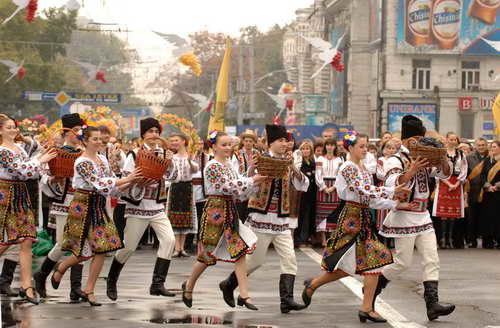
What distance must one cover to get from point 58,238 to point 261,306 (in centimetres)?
219

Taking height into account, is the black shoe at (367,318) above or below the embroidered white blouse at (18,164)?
below

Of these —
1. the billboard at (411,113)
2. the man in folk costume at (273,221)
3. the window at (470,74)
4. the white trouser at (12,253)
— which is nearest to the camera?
the man in folk costume at (273,221)

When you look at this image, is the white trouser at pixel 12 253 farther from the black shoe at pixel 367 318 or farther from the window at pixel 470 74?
the window at pixel 470 74

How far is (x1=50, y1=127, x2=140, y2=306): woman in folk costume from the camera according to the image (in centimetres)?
1305

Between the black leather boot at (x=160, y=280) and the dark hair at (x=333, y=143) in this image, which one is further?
the dark hair at (x=333, y=143)

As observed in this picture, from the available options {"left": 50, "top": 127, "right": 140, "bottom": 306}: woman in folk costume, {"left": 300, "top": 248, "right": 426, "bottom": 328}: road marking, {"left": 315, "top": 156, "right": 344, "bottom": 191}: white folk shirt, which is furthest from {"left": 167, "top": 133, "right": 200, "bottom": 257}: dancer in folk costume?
{"left": 50, "top": 127, "right": 140, "bottom": 306}: woman in folk costume

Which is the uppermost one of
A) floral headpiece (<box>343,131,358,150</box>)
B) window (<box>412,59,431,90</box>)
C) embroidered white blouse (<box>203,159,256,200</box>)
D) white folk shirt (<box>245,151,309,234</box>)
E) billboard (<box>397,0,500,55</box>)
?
billboard (<box>397,0,500,55</box>)

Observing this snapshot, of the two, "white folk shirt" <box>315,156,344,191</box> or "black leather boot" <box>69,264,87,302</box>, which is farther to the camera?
"white folk shirt" <box>315,156,344,191</box>

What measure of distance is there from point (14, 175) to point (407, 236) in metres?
3.76

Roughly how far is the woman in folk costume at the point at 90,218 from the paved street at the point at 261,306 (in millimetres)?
495

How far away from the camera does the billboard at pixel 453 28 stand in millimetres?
71062

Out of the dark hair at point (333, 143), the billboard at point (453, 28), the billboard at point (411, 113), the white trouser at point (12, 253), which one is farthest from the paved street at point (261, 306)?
the billboard at point (453, 28)

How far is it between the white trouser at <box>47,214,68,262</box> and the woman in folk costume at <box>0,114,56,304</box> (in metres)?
0.38

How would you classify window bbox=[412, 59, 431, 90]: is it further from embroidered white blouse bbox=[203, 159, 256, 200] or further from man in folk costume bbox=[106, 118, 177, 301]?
embroidered white blouse bbox=[203, 159, 256, 200]
